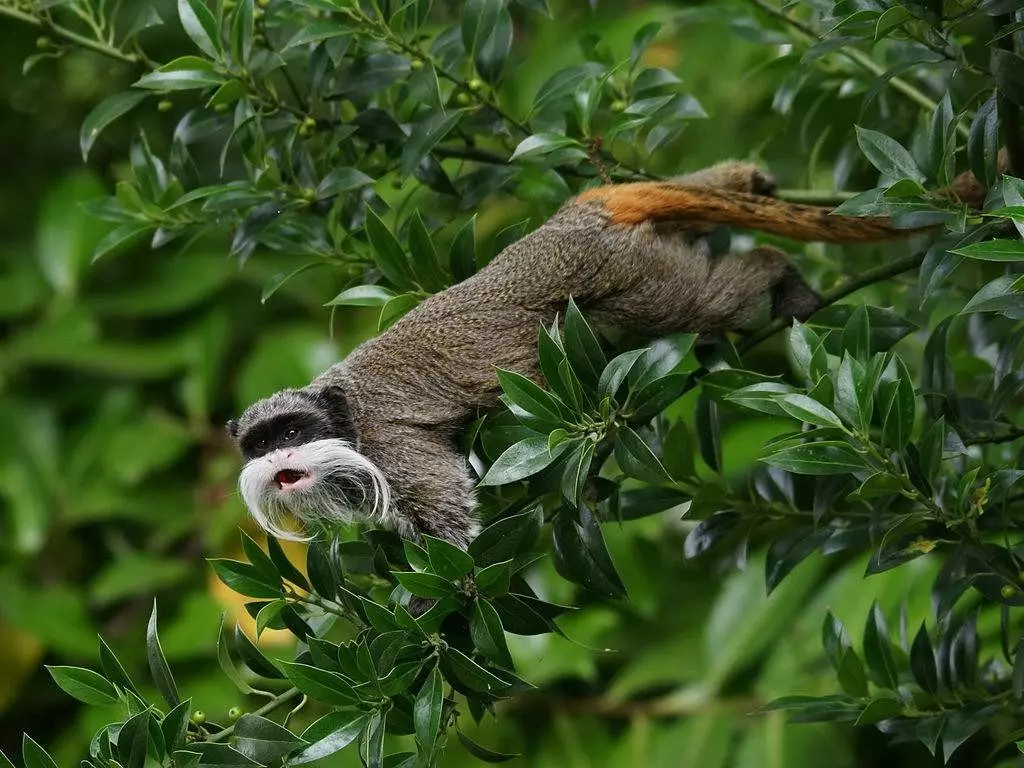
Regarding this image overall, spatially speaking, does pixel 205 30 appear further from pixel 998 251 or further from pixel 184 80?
pixel 998 251

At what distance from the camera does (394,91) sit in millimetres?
2646

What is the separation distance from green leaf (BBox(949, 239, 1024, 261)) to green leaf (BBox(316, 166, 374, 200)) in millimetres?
1125

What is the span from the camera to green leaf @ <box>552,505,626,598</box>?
2.01 meters

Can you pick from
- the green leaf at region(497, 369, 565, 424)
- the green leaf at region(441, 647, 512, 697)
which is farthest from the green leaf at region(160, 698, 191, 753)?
the green leaf at region(497, 369, 565, 424)

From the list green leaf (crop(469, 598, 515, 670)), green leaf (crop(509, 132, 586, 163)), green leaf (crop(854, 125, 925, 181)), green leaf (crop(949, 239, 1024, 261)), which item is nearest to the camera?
green leaf (crop(949, 239, 1024, 261))

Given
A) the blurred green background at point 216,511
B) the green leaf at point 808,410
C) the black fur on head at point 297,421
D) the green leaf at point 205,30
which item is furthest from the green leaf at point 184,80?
the blurred green background at point 216,511

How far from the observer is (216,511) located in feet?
14.6

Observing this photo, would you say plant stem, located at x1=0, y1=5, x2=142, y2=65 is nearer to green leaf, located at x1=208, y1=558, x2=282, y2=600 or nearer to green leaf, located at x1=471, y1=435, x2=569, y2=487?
green leaf, located at x1=208, y1=558, x2=282, y2=600

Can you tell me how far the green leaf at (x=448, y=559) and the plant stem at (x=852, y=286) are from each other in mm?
889

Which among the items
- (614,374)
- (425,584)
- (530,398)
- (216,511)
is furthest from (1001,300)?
(216,511)

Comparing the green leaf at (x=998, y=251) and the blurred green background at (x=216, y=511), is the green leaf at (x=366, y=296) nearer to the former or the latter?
the green leaf at (x=998, y=251)

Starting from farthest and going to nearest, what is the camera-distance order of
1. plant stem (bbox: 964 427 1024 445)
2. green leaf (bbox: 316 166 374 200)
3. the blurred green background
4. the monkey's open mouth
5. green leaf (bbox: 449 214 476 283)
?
1. the blurred green background
2. the monkey's open mouth
3. green leaf (bbox: 449 214 476 283)
4. green leaf (bbox: 316 166 374 200)
5. plant stem (bbox: 964 427 1024 445)

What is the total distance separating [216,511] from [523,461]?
9.28ft

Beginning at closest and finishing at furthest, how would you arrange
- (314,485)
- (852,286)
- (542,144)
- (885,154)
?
1. (885,154)
2. (542,144)
3. (852,286)
4. (314,485)
